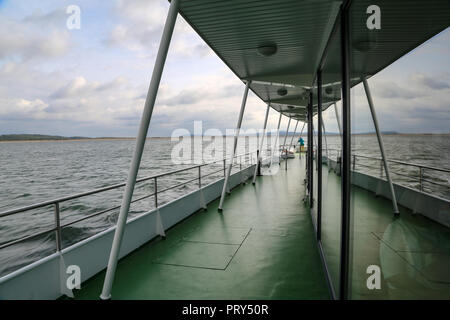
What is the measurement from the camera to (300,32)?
10.5 ft

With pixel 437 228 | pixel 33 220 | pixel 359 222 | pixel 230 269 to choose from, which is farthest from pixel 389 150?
pixel 33 220

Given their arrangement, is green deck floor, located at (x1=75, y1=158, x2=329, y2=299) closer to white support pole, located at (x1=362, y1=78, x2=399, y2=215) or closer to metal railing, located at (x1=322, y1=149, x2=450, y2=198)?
metal railing, located at (x1=322, y1=149, x2=450, y2=198)

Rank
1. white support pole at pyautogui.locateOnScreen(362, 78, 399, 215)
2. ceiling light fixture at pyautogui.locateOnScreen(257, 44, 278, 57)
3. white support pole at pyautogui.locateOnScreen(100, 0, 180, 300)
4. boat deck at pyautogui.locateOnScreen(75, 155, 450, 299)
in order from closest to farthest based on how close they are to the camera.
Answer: boat deck at pyautogui.locateOnScreen(75, 155, 450, 299)
white support pole at pyautogui.locateOnScreen(362, 78, 399, 215)
white support pole at pyautogui.locateOnScreen(100, 0, 180, 300)
ceiling light fixture at pyautogui.locateOnScreen(257, 44, 278, 57)

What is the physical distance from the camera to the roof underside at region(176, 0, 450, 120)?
1.04 meters

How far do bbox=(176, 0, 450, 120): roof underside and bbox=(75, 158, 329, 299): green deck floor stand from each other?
1867 millimetres

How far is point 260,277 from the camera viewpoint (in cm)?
291

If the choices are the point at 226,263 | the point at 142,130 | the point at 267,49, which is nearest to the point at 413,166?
the point at 142,130

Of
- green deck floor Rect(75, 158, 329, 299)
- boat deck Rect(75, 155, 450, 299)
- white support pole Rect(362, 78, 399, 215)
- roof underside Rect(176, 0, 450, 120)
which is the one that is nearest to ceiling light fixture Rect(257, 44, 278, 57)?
roof underside Rect(176, 0, 450, 120)

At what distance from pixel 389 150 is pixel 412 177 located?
5.7 inches

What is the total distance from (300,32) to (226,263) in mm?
2794

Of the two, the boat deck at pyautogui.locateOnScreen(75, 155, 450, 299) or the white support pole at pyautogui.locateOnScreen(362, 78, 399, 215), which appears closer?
the boat deck at pyautogui.locateOnScreen(75, 155, 450, 299)

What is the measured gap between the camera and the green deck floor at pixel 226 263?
264cm

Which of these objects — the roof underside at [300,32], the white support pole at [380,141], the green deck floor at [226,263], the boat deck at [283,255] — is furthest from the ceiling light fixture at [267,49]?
the green deck floor at [226,263]

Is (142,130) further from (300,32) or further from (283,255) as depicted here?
(283,255)
